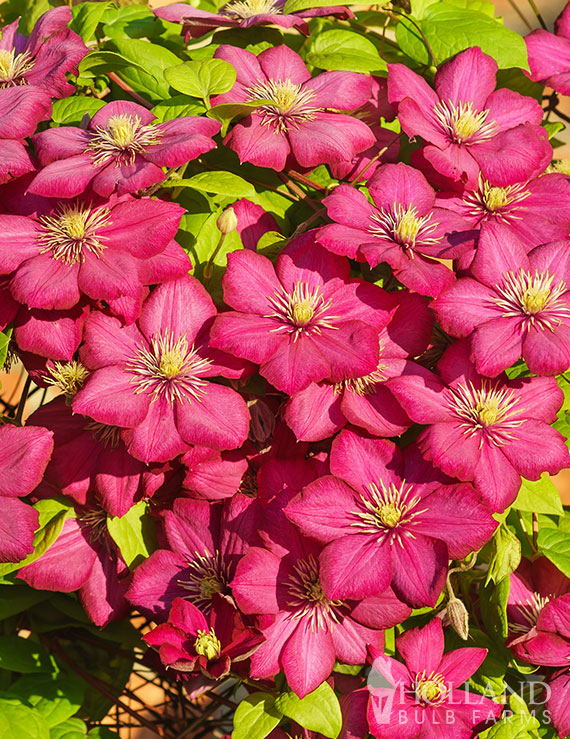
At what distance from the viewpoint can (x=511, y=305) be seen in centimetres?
69

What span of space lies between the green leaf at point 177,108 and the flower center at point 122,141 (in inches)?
3.1

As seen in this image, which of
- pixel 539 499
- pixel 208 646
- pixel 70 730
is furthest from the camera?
pixel 70 730

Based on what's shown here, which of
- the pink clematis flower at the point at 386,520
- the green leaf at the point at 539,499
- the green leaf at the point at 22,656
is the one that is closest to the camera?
the pink clematis flower at the point at 386,520

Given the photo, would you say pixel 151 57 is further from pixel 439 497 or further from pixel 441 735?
pixel 441 735

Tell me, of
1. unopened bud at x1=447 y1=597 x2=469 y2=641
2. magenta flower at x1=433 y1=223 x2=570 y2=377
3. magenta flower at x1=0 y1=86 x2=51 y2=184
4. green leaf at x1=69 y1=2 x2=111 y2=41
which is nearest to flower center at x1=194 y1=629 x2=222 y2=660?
unopened bud at x1=447 y1=597 x2=469 y2=641

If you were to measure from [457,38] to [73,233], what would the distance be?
516 millimetres

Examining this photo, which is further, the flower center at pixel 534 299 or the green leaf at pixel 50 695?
the green leaf at pixel 50 695

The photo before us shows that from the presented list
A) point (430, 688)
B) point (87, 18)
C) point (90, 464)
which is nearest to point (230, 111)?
point (87, 18)

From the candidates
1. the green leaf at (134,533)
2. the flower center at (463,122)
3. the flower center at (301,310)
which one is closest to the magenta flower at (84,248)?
the flower center at (301,310)

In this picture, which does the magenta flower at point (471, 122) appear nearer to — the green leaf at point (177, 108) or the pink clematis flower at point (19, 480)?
the green leaf at point (177, 108)

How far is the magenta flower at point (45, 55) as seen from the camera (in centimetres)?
76

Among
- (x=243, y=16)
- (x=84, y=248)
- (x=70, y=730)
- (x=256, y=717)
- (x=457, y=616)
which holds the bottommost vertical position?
(x=70, y=730)

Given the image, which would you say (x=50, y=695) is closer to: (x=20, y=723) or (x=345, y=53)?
(x=20, y=723)

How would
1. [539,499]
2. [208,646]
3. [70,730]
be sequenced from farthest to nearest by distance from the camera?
1. [70,730]
2. [539,499]
3. [208,646]
